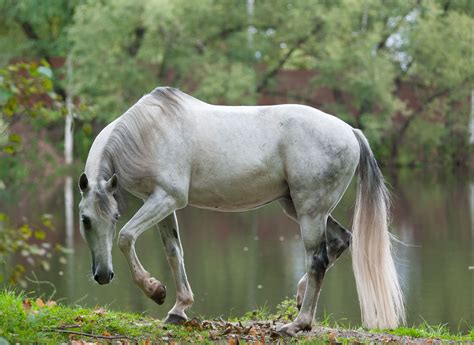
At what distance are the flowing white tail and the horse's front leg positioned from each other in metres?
1.27

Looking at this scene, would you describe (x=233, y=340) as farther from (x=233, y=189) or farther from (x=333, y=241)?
(x=333, y=241)

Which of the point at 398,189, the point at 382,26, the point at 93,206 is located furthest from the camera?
the point at 382,26

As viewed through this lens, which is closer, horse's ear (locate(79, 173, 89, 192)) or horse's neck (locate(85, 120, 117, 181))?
horse's ear (locate(79, 173, 89, 192))

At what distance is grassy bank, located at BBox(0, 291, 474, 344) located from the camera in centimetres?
512

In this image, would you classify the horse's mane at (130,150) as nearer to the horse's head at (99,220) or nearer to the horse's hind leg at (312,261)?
the horse's head at (99,220)

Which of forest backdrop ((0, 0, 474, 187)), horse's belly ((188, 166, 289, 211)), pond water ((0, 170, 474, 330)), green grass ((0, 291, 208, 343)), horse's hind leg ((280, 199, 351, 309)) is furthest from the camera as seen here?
forest backdrop ((0, 0, 474, 187))

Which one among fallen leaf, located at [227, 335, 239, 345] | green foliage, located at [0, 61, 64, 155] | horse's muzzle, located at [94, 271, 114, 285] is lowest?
fallen leaf, located at [227, 335, 239, 345]

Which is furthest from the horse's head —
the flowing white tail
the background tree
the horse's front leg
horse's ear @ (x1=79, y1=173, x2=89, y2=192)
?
the background tree

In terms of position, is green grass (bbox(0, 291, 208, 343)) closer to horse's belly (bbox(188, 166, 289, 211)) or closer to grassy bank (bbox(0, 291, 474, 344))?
grassy bank (bbox(0, 291, 474, 344))

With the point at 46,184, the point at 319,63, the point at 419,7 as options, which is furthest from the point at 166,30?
the point at 419,7

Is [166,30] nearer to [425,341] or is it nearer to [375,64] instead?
[375,64]

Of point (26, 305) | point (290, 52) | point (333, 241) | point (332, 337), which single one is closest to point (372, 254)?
point (333, 241)

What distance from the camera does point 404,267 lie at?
38.6ft

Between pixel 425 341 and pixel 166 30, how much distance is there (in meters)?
25.8
